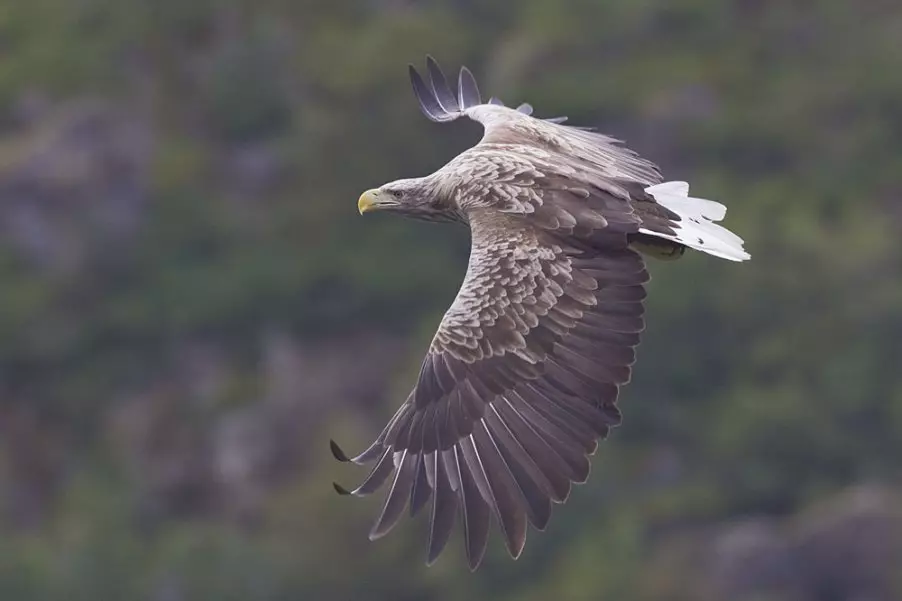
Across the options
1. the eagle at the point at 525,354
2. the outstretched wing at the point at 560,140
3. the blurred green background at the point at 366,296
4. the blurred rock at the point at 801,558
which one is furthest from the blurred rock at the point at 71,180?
the eagle at the point at 525,354

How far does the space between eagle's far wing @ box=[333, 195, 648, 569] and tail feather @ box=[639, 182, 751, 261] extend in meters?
0.43

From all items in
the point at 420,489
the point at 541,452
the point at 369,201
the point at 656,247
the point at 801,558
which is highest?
the point at 801,558

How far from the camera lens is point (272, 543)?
125ft

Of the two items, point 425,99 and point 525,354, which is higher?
point 425,99

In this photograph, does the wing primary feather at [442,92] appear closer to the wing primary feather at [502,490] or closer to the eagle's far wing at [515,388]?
the eagle's far wing at [515,388]

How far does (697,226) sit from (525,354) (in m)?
1.48

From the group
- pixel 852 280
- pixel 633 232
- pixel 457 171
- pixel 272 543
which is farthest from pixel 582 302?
pixel 852 280

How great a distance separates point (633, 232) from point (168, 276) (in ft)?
107

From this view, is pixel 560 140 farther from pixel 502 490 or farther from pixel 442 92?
pixel 502 490

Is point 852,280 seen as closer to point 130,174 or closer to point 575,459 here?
point 130,174

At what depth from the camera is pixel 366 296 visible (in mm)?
42031

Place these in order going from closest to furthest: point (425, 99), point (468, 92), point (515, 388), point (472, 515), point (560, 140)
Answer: point (472, 515)
point (515, 388)
point (560, 140)
point (425, 99)
point (468, 92)

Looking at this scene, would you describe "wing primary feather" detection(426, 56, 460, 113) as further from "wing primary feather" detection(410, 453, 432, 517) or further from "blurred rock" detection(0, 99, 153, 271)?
"blurred rock" detection(0, 99, 153, 271)

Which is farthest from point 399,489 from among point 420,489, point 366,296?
point 366,296
